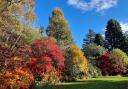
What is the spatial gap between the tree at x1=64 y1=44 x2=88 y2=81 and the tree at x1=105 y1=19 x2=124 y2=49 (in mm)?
32036

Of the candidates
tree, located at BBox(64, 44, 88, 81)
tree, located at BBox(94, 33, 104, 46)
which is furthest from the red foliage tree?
tree, located at BBox(94, 33, 104, 46)

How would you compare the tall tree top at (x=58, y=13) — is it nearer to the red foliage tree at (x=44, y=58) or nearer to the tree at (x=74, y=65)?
the tree at (x=74, y=65)

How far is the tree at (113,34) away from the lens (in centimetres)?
7234

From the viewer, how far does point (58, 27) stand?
53.3 metres

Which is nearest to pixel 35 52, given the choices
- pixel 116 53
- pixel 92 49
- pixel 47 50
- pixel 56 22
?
pixel 47 50

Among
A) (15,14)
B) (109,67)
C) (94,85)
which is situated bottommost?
(94,85)

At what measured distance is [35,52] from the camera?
33500 mm

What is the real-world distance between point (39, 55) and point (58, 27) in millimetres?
20385

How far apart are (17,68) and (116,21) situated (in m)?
53.8

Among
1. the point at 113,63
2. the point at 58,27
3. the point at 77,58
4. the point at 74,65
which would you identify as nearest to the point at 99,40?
the point at 113,63

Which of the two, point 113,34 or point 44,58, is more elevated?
point 113,34

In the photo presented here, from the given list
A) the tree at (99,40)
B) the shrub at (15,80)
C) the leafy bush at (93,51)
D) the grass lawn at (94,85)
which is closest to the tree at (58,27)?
the leafy bush at (93,51)

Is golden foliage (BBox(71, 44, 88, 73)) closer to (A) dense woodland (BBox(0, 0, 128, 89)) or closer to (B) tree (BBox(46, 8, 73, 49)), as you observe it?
(A) dense woodland (BBox(0, 0, 128, 89))

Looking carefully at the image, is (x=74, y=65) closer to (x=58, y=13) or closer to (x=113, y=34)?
(x=58, y=13)
